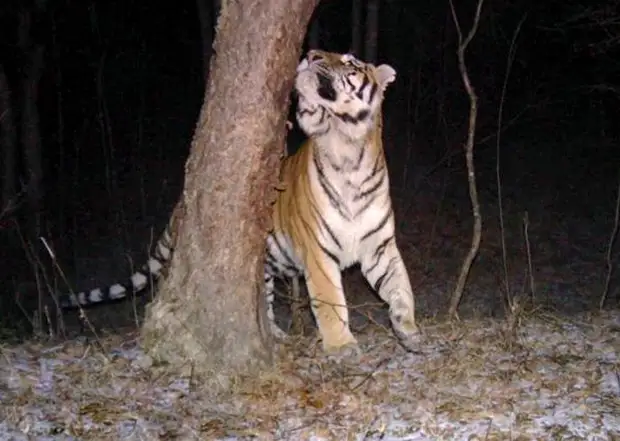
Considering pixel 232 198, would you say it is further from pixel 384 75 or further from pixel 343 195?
pixel 384 75

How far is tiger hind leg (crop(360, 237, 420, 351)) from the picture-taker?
5328 mm

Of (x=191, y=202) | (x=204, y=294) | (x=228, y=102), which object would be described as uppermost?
(x=228, y=102)

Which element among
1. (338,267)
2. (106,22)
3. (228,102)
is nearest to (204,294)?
(228,102)

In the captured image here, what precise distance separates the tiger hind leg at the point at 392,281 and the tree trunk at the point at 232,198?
4.01 ft

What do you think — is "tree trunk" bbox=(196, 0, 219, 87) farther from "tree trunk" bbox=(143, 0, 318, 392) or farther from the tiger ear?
"tree trunk" bbox=(143, 0, 318, 392)

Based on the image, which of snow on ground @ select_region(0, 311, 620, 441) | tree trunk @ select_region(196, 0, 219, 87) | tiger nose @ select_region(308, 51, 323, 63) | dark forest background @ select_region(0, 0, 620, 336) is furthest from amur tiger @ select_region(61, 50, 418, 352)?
tree trunk @ select_region(196, 0, 219, 87)

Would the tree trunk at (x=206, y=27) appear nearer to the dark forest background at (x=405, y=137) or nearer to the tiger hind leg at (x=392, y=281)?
the dark forest background at (x=405, y=137)

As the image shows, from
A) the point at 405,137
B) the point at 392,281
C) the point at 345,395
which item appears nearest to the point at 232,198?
the point at 345,395

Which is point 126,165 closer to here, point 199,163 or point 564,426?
point 199,163

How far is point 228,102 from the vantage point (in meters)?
4.14

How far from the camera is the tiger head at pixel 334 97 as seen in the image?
527 cm

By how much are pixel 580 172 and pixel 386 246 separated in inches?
459

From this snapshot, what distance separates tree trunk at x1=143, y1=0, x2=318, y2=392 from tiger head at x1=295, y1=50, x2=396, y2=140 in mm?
962

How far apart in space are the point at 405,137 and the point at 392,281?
1071 cm
